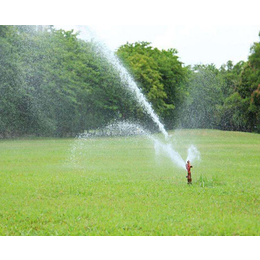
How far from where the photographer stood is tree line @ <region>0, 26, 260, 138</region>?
1431 inches

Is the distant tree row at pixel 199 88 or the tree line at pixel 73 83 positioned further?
the distant tree row at pixel 199 88

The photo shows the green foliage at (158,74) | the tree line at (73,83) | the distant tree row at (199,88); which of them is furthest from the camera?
the green foliage at (158,74)

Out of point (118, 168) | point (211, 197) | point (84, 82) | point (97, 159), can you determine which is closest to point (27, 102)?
point (84, 82)

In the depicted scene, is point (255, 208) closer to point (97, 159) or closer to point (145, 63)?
point (97, 159)

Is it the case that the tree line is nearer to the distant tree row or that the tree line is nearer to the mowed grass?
the distant tree row

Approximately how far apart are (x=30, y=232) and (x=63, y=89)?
3302 cm

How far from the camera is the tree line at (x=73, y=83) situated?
36.4 metres

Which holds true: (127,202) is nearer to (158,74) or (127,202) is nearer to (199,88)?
(158,74)

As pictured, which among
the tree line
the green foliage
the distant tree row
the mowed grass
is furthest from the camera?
the green foliage

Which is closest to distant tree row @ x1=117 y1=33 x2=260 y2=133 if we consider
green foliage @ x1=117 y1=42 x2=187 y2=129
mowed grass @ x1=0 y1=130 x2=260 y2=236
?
green foliage @ x1=117 y1=42 x2=187 y2=129

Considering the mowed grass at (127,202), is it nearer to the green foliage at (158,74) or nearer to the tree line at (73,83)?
the tree line at (73,83)

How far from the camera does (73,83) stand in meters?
40.6

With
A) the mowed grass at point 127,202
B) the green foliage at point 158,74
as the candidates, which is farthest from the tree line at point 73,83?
the mowed grass at point 127,202

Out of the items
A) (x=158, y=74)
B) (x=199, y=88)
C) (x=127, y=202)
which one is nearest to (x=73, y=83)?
(x=158, y=74)
